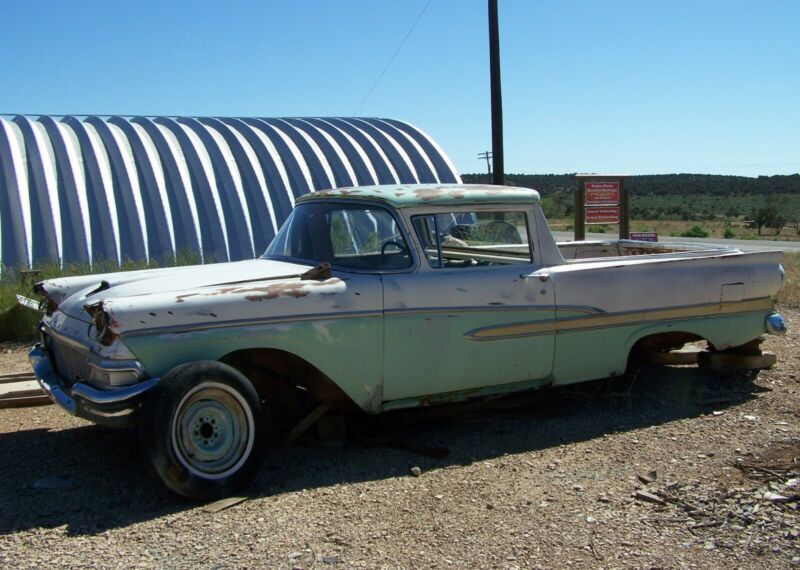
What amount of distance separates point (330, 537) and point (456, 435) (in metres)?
1.70

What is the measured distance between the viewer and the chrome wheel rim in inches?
160

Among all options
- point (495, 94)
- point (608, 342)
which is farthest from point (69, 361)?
point (495, 94)

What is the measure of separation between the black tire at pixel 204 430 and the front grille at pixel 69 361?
620 mm

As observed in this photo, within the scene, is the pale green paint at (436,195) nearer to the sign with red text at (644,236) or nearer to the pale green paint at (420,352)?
the pale green paint at (420,352)

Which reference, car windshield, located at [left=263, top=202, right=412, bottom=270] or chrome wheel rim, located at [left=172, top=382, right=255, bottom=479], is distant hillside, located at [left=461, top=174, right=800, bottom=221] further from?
chrome wheel rim, located at [left=172, top=382, right=255, bottom=479]

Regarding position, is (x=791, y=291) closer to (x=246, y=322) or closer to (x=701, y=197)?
(x=246, y=322)

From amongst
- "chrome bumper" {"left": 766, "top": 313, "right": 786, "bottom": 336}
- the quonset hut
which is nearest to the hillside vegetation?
the quonset hut

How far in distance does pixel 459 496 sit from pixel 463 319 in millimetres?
1176

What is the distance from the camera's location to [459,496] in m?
4.18

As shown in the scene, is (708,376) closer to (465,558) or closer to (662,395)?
(662,395)

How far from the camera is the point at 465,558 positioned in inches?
137

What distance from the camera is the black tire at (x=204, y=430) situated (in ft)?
12.9

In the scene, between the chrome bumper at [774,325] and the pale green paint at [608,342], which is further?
the chrome bumper at [774,325]

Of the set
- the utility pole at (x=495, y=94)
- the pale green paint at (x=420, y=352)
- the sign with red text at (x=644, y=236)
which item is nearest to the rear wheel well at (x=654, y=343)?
the pale green paint at (x=420, y=352)
